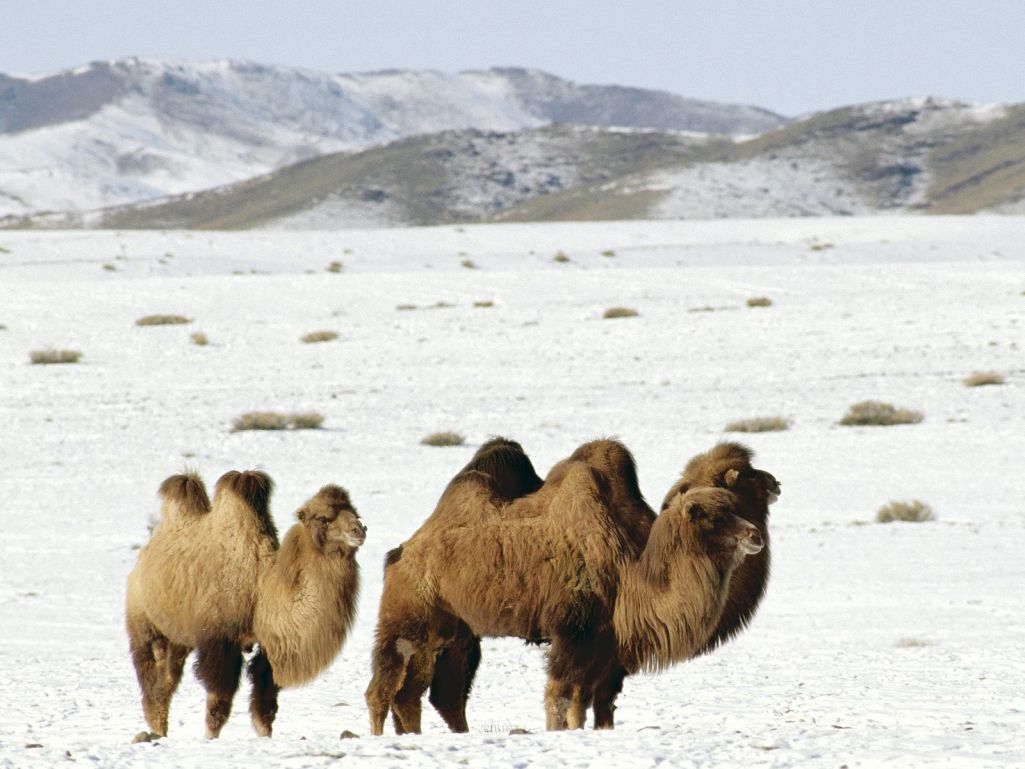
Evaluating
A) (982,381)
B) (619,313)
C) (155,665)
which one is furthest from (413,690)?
(619,313)

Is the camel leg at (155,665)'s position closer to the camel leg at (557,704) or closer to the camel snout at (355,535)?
the camel snout at (355,535)

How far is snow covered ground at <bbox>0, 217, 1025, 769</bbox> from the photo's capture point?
26.0 feet

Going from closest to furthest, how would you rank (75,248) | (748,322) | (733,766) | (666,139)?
(733,766) < (748,322) < (75,248) < (666,139)

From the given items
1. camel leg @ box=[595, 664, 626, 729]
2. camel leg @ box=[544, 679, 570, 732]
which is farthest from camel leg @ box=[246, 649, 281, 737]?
camel leg @ box=[595, 664, 626, 729]

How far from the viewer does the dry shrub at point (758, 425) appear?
19.2 meters

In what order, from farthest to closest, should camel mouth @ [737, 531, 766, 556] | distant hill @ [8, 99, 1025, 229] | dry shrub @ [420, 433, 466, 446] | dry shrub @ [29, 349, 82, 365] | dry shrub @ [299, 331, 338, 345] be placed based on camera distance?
distant hill @ [8, 99, 1025, 229]
dry shrub @ [299, 331, 338, 345]
dry shrub @ [29, 349, 82, 365]
dry shrub @ [420, 433, 466, 446]
camel mouth @ [737, 531, 766, 556]

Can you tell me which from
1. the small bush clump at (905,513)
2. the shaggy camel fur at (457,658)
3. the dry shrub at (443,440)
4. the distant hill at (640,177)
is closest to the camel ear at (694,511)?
the shaggy camel fur at (457,658)

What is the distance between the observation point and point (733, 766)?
19.0 feet

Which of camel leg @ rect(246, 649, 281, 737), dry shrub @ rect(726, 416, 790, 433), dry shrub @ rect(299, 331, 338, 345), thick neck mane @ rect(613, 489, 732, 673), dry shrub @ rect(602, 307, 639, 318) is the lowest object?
camel leg @ rect(246, 649, 281, 737)

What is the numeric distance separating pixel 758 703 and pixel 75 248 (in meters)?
35.4

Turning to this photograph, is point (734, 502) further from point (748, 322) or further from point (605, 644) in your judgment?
point (748, 322)

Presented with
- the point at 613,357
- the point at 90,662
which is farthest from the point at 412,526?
the point at 613,357

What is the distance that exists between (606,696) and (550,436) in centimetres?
1177

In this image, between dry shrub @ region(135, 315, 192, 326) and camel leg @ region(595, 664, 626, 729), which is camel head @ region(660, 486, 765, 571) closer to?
camel leg @ region(595, 664, 626, 729)
